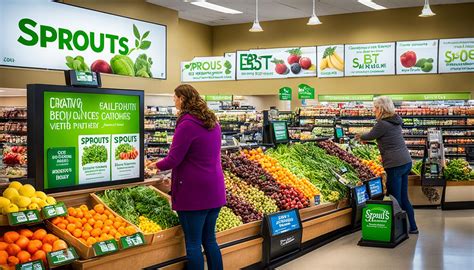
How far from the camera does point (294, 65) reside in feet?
40.6

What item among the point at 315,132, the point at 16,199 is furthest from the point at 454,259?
the point at 315,132

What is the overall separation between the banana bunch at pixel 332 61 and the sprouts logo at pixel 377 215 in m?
6.75

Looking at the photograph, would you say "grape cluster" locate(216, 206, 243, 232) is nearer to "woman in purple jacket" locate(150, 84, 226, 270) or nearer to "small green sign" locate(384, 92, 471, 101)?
"woman in purple jacket" locate(150, 84, 226, 270)

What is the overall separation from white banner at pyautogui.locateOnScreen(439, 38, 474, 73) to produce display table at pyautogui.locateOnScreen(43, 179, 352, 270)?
22.6 feet

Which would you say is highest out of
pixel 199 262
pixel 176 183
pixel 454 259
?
pixel 176 183

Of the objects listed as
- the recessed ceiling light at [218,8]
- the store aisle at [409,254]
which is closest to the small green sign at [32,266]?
the store aisle at [409,254]

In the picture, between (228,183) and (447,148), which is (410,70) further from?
(228,183)

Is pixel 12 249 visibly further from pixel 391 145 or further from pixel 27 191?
pixel 391 145

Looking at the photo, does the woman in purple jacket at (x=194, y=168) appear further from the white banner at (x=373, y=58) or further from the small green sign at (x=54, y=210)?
the white banner at (x=373, y=58)

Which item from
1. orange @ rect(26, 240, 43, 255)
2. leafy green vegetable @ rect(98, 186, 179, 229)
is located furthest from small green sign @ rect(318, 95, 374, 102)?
orange @ rect(26, 240, 43, 255)

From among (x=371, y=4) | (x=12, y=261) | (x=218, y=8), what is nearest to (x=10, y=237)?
(x=12, y=261)

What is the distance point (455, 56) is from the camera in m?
12.8

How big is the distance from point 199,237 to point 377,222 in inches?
119

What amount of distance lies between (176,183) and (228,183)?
1546 mm
